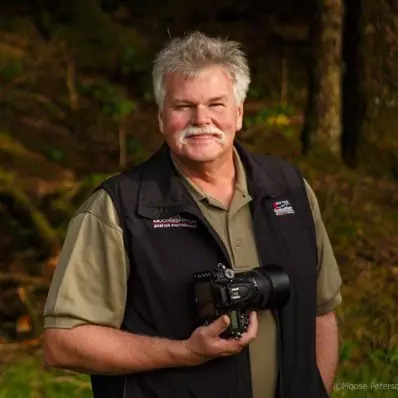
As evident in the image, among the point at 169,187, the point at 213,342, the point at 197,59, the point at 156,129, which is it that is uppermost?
the point at 197,59

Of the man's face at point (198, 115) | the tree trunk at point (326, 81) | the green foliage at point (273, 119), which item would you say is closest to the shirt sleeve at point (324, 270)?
the man's face at point (198, 115)

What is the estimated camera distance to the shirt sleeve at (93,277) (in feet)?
Result: 8.99

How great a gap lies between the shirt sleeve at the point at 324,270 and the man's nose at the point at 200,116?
47 cm

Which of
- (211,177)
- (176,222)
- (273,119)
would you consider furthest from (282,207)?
(273,119)

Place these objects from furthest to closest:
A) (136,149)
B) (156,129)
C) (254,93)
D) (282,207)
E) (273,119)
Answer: (254,93) < (156,129) < (273,119) < (136,149) < (282,207)

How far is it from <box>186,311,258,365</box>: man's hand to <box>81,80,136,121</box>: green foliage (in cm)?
734

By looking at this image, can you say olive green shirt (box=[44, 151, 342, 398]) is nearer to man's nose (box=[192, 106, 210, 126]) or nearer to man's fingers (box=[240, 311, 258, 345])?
man's fingers (box=[240, 311, 258, 345])

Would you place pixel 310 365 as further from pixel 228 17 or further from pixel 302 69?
pixel 228 17

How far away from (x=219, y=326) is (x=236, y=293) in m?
0.11

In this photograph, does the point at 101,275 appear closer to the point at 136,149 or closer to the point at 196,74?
the point at 196,74

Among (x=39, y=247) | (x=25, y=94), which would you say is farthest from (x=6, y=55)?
(x=39, y=247)

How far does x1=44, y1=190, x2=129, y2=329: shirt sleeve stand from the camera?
2740 millimetres

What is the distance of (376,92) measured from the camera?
8.02 m

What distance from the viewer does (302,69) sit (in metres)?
10.8
